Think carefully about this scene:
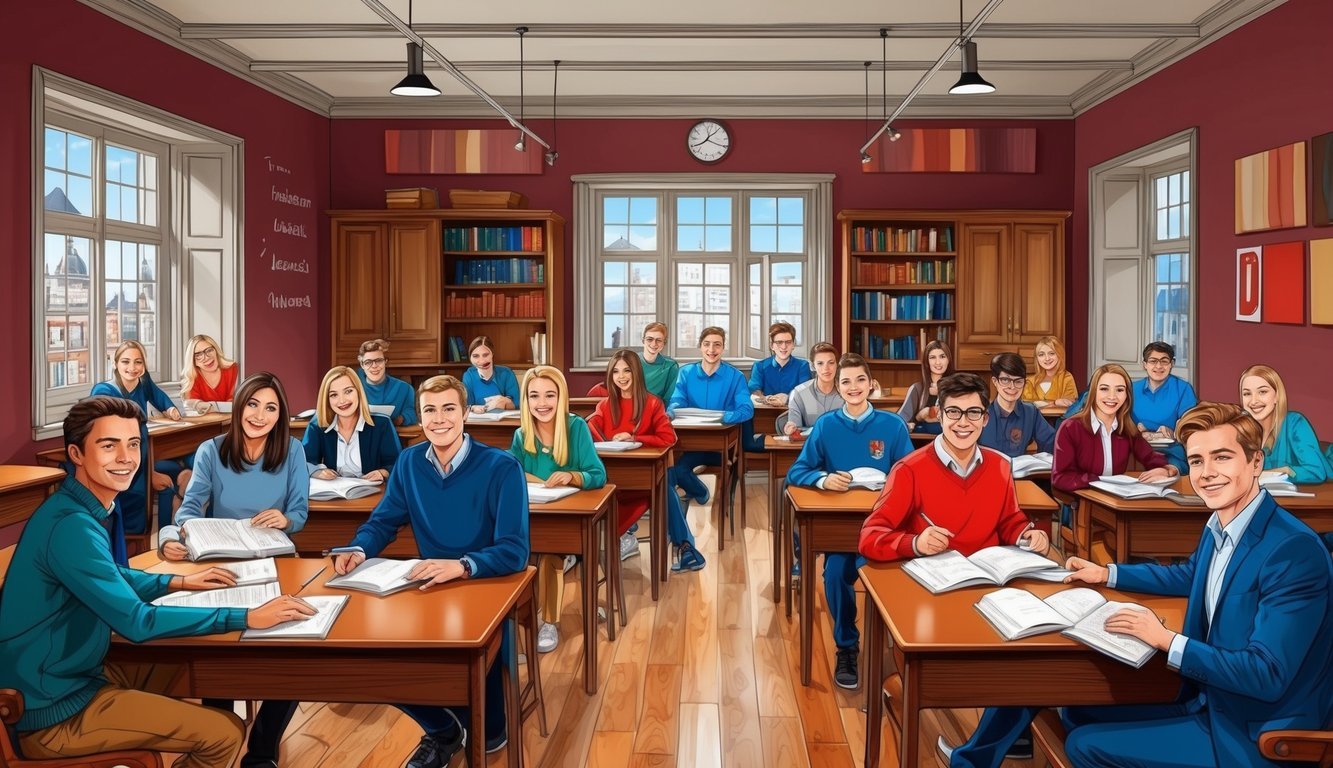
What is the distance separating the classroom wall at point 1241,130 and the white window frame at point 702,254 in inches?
108

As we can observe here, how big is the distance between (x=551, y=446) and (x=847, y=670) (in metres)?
1.61

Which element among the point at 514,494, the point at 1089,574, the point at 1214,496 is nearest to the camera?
the point at 1214,496

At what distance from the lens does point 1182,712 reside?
232 centimetres

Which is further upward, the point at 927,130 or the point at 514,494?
the point at 927,130

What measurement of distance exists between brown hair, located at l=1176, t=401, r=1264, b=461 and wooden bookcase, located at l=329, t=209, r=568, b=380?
708cm

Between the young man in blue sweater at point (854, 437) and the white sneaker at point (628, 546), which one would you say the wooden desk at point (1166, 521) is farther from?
the white sneaker at point (628, 546)

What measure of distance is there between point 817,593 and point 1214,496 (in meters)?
3.32

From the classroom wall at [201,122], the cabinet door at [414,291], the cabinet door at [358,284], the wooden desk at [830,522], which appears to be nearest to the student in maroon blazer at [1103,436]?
the wooden desk at [830,522]

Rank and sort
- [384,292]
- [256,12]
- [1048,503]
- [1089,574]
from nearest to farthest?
1. [1089,574]
2. [1048,503]
3. [256,12]
4. [384,292]

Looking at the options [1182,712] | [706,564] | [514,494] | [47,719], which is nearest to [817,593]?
[706,564]

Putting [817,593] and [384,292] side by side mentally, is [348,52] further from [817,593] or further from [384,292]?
[817,593]

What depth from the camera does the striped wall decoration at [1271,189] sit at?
562cm

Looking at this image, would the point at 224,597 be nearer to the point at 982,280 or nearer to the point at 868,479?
the point at 868,479

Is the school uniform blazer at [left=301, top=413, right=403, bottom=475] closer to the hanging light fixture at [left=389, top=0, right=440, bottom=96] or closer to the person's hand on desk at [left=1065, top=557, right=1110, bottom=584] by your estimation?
the hanging light fixture at [left=389, top=0, right=440, bottom=96]
